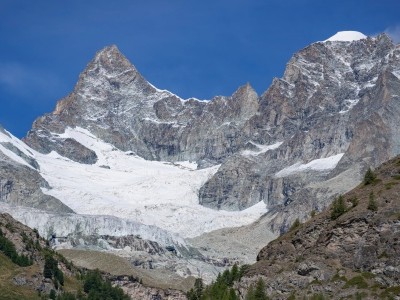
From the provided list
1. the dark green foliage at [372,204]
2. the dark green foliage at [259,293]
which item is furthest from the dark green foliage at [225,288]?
the dark green foliage at [372,204]

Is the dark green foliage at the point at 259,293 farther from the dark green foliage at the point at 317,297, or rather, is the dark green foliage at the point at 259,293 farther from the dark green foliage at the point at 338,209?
the dark green foliage at the point at 338,209

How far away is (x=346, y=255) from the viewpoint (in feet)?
471

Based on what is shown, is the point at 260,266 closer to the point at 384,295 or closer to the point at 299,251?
the point at 299,251

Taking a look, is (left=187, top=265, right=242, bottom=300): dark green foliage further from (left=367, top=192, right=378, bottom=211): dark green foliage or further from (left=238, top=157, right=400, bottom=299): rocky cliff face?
(left=367, top=192, right=378, bottom=211): dark green foliage

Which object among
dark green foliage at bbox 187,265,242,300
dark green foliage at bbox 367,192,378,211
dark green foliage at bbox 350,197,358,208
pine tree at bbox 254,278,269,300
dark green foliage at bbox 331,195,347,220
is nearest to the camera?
pine tree at bbox 254,278,269,300

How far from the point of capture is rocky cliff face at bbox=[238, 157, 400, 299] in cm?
13550

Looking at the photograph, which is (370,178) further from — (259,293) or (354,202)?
(259,293)

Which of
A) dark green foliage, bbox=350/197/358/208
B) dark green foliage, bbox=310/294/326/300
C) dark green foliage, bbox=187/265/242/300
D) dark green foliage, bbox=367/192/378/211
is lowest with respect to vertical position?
dark green foliage, bbox=310/294/326/300

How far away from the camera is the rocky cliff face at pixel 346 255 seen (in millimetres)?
135500

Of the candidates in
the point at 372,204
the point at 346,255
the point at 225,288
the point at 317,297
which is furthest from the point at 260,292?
the point at 225,288

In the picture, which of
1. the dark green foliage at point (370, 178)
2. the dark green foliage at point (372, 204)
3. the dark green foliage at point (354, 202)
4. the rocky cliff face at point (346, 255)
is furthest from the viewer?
the dark green foliage at point (370, 178)

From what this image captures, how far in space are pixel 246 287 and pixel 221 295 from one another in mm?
8195

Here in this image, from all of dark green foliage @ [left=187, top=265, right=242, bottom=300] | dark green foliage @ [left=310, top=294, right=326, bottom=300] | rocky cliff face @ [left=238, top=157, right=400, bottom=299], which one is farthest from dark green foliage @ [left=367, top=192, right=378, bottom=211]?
dark green foliage @ [left=187, top=265, right=242, bottom=300]

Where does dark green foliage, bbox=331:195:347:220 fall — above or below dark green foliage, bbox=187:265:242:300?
above
